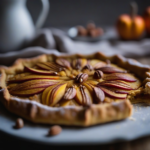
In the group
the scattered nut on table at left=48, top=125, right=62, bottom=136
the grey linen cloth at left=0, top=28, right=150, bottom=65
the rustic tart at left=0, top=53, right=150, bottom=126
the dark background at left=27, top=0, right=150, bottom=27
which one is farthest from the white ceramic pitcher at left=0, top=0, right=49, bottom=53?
the dark background at left=27, top=0, right=150, bottom=27

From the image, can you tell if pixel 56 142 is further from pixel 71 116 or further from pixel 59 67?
pixel 59 67

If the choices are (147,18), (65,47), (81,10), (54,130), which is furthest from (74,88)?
(81,10)

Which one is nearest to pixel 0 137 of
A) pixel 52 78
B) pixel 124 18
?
pixel 52 78

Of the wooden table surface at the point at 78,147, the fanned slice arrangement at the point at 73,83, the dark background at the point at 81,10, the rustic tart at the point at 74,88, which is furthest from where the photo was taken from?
the dark background at the point at 81,10

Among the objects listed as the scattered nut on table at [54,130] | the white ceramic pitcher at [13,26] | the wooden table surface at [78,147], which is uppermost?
the white ceramic pitcher at [13,26]

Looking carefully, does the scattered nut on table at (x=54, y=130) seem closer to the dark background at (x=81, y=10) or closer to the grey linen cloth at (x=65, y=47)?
the grey linen cloth at (x=65, y=47)

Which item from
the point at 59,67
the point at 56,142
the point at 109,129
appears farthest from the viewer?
the point at 59,67

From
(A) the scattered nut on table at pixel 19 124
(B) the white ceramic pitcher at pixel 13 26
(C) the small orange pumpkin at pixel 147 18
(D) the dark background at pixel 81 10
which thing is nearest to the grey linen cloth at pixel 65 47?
(B) the white ceramic pitcher at pixel 13 26
